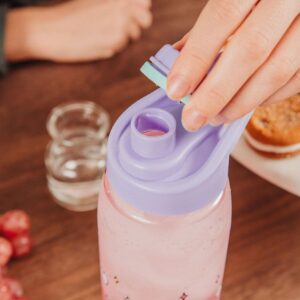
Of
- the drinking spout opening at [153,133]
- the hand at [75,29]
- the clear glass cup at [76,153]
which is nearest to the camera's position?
the drinking spout opening at [153,133]

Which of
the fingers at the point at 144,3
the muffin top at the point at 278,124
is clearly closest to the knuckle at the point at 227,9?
the muffin top at the point at 278,124

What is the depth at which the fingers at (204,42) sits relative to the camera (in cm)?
49

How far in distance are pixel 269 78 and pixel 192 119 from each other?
0.09m

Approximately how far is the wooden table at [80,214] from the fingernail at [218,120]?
0.25 m

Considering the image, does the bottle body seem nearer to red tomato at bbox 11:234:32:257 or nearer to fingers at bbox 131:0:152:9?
red tomato at bbox 11:234:32:257

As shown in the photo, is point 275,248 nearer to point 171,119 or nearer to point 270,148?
point 270,148

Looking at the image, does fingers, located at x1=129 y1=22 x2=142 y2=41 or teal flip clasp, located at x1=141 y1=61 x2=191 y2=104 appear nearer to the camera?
teal flip clasp, located at x1=141 y1=61 x2=191 y2=104

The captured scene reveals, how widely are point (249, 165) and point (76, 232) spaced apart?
23cm

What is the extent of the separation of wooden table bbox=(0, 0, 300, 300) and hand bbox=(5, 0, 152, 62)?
0.11ft

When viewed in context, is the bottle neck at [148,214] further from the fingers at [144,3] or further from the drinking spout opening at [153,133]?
the fingers at [144,3]

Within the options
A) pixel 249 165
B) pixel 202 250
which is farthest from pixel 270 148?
pixel 202 250

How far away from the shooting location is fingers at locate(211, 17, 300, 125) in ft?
1.70

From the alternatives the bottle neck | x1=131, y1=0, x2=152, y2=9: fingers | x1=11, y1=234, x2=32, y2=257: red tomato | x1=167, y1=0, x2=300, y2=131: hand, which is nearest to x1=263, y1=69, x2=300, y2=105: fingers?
x1=167, y1=0, x2=300, y2=131: hand

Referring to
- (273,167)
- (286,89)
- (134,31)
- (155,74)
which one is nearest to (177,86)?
(155,74)
